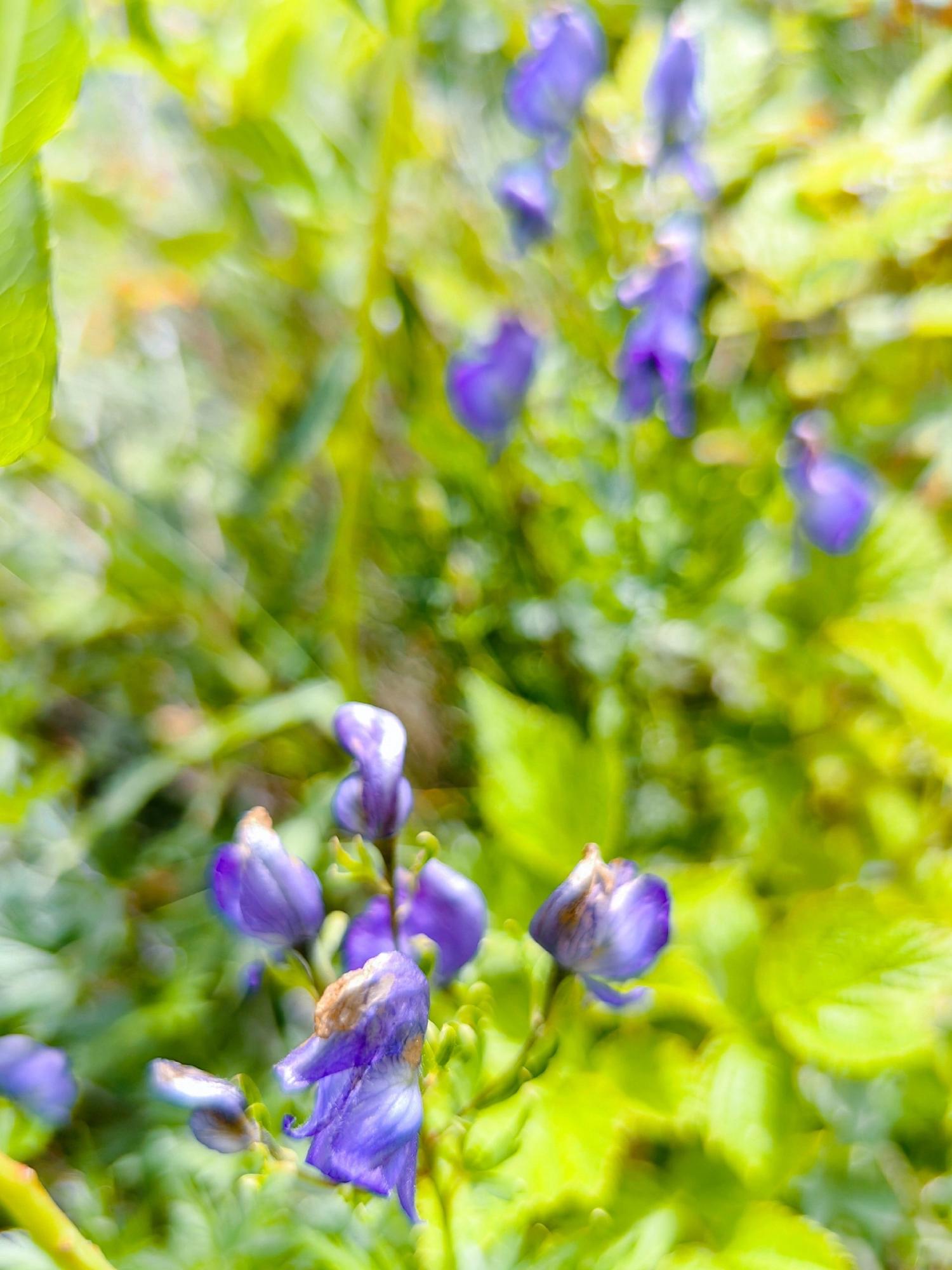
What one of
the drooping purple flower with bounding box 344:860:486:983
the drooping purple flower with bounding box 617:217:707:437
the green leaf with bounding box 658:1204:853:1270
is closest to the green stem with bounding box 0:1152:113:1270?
the drooping purple flower with bounding box 344:860:486:983

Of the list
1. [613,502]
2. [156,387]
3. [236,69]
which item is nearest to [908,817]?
[613,502]

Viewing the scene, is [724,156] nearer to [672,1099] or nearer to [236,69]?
[236,69]

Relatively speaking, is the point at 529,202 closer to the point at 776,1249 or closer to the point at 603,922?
the point at 603,922

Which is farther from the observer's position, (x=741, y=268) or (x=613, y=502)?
(x=741, y=268)

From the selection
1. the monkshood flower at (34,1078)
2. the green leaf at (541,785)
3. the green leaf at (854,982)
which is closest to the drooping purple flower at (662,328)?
the green leaf at (541,785)

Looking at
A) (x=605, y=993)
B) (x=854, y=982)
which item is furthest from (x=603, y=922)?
(x=854, y=982)

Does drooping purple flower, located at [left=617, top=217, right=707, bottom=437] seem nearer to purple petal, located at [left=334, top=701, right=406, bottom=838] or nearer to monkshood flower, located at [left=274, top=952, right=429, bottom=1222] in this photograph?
purple petal, located at [left=334, top=701, right=406, bottom=838]
